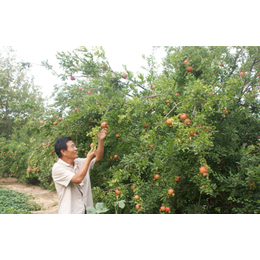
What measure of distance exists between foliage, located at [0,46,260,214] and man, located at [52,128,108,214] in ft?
0.74

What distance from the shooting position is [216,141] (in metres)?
2.31

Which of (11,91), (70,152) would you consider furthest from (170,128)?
(11,91)

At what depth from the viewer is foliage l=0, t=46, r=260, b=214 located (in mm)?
1883

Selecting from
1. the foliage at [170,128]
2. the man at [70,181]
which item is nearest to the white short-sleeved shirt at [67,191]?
the man at [70,181]

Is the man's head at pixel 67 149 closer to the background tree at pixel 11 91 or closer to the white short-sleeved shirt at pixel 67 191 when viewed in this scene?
the white short-sleeved shirt at pixel 67 191

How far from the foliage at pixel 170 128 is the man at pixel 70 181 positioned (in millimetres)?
226

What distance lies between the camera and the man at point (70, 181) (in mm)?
A: 1703

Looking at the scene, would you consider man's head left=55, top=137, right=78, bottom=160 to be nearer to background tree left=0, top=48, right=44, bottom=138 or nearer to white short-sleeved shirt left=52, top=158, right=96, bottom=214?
white short-sleeved shirt left=52, top=158, right=96, bottom=214

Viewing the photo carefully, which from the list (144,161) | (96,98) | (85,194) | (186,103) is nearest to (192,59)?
(186,103)

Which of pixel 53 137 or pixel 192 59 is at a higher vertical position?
pixel 192 59

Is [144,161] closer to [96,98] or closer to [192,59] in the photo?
[96,98]

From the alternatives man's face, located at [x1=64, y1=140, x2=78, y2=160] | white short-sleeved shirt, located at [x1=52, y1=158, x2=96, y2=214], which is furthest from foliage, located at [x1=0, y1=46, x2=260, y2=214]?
white short-sleeved shirt, located at [x1=52, y1=158, x2=96, y2=214]

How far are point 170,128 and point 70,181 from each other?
1065mm

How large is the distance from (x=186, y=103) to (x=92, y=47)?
53.7 inches
